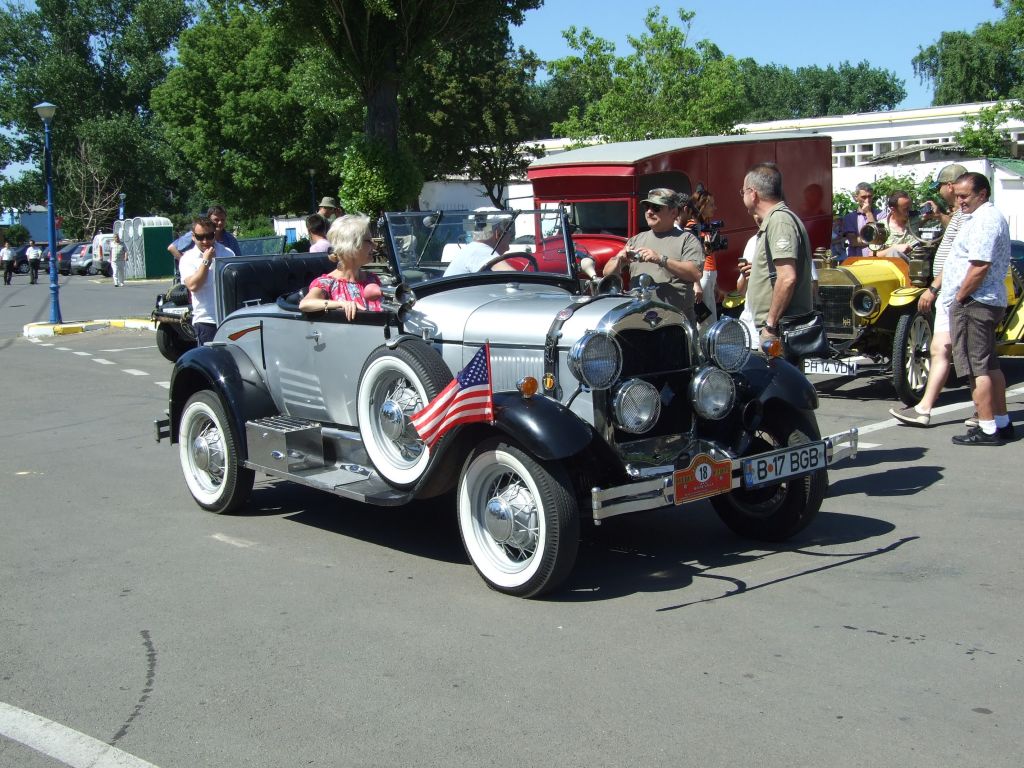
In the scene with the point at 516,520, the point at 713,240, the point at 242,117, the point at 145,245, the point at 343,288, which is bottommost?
the point at 516,520

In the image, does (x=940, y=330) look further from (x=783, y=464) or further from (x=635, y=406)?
(x=635, y=406)

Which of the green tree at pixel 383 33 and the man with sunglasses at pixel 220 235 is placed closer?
the man with sunglasses at pixel 220 235

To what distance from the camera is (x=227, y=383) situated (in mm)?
6406

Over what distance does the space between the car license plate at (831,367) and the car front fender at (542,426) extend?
479 centimetres

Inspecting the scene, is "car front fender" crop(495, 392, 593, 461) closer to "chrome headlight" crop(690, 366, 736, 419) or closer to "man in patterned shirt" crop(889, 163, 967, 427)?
"chrome headlight" crop(690, 366, 736, 419)

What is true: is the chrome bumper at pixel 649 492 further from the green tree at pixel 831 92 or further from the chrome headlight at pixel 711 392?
the green tree at pixel 831 92

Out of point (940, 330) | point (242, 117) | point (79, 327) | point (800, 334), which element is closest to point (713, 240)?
point (940, 330)

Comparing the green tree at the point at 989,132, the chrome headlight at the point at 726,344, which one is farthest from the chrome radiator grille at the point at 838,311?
the green tree at the point at 989,132

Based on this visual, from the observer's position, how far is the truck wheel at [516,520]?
4.62 m

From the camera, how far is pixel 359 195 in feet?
61.2

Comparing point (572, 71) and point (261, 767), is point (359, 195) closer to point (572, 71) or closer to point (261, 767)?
point (572, 71)

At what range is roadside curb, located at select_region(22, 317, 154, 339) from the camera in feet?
62.2

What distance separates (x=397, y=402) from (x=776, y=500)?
2.11 m

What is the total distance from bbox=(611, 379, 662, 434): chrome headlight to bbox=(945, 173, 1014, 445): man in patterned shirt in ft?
11.9
